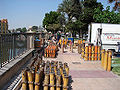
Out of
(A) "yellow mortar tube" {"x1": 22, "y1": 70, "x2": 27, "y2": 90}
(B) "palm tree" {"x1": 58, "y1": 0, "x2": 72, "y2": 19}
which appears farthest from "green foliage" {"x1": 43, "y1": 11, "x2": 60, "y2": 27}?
(A) "yellow mortar tube" {"x1": 22, "y1": 70, "x2": 27, "y2": 90}

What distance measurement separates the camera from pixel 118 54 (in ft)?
50.2

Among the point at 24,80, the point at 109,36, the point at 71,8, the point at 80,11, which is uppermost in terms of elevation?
the point at 71,8

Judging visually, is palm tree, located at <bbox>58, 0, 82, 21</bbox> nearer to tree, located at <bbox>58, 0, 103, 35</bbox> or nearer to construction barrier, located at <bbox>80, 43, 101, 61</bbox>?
tree, located at <bbox>58, 0, 103, 35</bbox>

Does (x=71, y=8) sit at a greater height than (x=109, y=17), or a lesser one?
greater

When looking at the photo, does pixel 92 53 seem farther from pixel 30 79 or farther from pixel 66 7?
pixel 66 7

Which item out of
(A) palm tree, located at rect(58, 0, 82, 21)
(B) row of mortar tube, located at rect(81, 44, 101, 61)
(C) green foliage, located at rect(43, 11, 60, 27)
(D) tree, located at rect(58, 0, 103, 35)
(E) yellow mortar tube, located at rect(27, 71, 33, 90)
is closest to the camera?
(E) yellow mortar tube, located at rect(27, 71, 33, 90)

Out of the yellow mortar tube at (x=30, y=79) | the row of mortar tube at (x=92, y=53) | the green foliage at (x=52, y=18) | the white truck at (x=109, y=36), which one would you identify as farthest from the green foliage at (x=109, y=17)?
the green foliage at (x=52, y=18)

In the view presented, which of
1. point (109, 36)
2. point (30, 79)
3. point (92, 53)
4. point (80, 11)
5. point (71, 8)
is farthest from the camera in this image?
point (71, 8)

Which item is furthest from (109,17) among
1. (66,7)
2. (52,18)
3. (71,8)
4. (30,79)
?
(52,18)

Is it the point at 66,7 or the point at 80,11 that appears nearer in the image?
the point at 80,11

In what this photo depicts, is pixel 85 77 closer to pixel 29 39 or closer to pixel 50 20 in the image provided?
pixel 29 39

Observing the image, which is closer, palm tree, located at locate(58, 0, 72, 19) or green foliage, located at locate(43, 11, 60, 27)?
palm tree, located at locate(58, 0, 72, 19)

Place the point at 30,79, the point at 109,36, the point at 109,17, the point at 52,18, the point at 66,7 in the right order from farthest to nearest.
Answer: the point at 52,18 → the point at 66,7 → the point at 109,17 → the point at 109,36 → the point at 30,79

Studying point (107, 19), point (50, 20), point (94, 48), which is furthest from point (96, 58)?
point (50, 20)
